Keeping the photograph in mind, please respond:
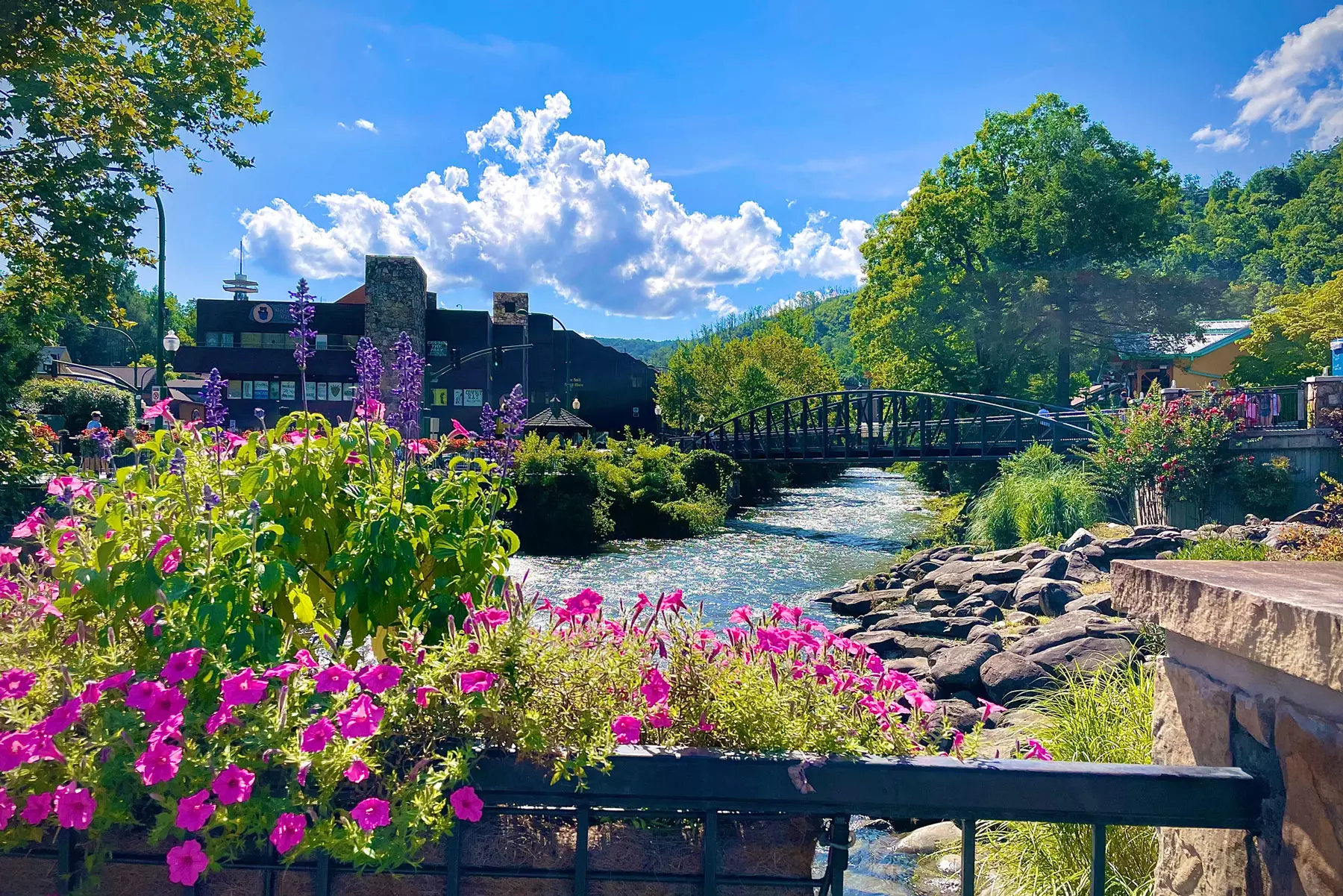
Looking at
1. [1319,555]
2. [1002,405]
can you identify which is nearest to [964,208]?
[1002,405]

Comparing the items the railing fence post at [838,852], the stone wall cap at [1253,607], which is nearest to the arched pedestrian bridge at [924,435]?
the stone wall cap at [1253,607]

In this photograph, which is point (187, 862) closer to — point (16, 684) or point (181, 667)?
point (181, 667)

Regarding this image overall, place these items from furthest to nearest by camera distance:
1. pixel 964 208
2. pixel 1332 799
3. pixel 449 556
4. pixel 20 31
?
pixel 964 208 → pixel 20 31 → pixel 449 556 → pixel 1332 799

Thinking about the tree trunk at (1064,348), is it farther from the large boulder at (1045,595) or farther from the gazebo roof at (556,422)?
the large boulder at (1045,595)

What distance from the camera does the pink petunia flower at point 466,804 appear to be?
1575 mm

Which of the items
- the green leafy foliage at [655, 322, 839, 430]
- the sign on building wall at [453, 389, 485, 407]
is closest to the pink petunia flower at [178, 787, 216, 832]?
the sign on building wall at [453, 389, 485, 407]

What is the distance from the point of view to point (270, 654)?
184 cm

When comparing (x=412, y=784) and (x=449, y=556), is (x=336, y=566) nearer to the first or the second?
(x=449, y=556)

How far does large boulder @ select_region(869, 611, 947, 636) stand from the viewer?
12.3 meters

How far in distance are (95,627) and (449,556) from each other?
806 mm

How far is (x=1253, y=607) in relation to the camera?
156cm

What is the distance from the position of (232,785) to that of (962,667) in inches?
314

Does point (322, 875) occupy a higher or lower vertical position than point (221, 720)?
lower

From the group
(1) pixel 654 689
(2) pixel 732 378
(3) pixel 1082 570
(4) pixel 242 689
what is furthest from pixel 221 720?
(2) pixel 732 378
